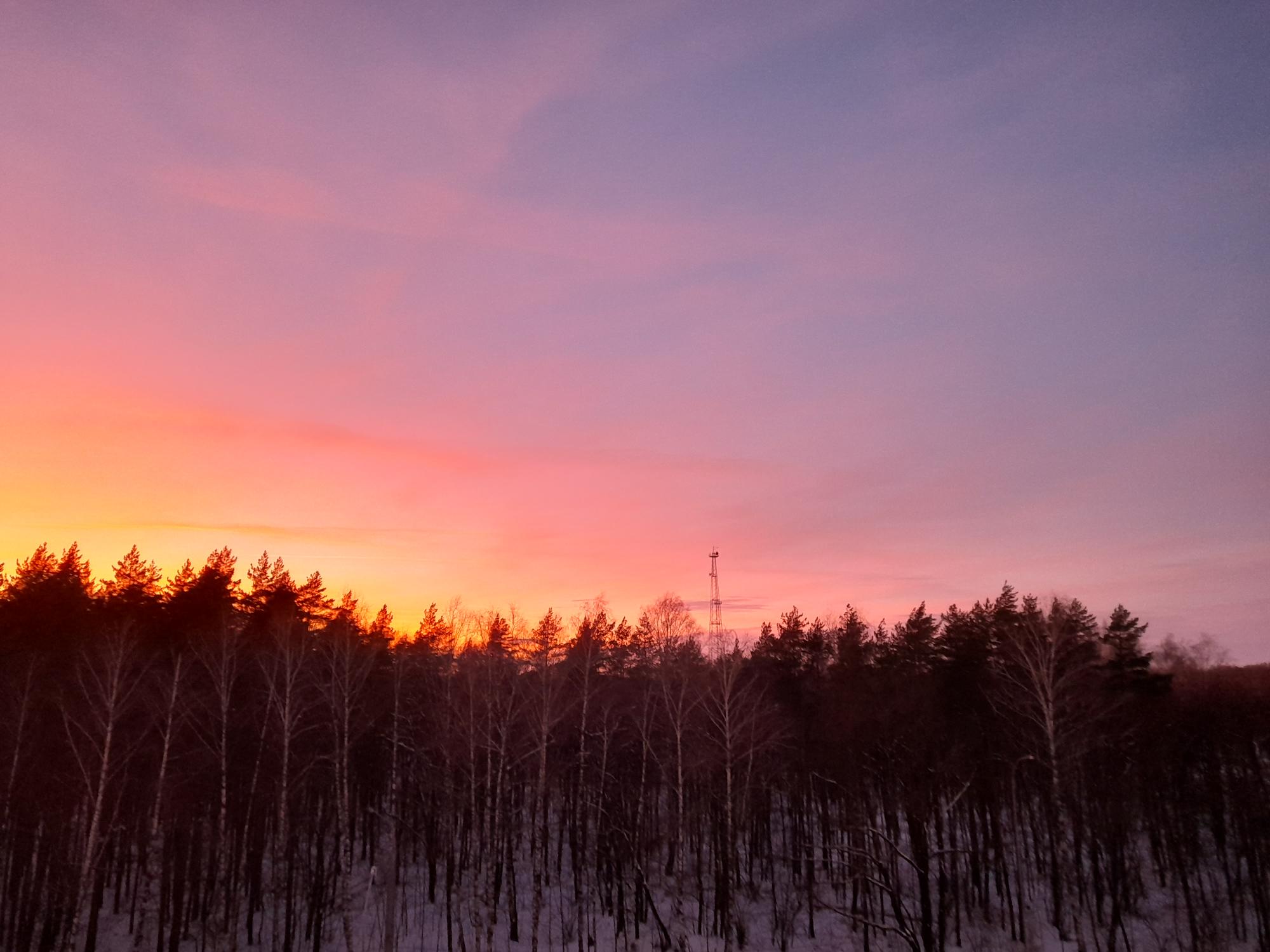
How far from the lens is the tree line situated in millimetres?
41531

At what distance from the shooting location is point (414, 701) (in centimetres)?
5431

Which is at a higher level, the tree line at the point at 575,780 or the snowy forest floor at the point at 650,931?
the tree line at the point at 575,780

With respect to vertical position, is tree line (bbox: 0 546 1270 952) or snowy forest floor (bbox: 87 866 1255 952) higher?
tree line (bbox: 0 546 1270 952)

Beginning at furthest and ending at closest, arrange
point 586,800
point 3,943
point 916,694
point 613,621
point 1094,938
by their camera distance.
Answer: point 613,621 < point 586,800 < point 916,694 < point 3,943 < point 1094,938

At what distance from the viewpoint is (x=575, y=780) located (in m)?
58.1

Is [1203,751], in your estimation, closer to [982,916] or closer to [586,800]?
[982,916]

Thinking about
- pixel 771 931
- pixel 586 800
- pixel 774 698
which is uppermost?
pixel 774 698

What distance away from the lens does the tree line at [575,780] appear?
41531 mm

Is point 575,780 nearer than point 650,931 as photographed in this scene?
No

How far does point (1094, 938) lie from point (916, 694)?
16.5m

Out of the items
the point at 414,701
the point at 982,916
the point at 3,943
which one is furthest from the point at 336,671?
the point at 982,916

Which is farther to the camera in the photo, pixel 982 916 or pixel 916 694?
pixel 916 694

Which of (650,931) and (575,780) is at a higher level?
(575,780)

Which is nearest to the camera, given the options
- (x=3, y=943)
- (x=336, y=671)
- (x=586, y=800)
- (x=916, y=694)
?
(x=3, y=943)
